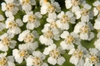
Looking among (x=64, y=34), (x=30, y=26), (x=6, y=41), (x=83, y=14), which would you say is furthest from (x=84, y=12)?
(x=6, y=41)

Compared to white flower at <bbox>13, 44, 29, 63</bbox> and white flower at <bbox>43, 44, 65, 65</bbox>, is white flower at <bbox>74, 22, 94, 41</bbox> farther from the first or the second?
white flower at <bbox>13, 44, 29, 63</bbox>

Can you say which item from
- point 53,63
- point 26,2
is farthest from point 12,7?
point 53,63

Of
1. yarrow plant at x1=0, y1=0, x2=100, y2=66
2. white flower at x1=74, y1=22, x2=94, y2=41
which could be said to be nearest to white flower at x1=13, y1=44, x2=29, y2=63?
yarrow plant at x1=0, y1=0, x2=100, y2=66

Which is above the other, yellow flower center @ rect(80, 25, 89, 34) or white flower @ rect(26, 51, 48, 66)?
yellow flower center @ rect(80, 25, 89, 34)

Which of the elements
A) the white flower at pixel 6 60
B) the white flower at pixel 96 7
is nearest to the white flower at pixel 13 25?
the white flower at pixel 6 60

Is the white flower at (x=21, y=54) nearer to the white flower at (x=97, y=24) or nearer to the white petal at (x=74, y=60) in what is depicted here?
the white petal at (x=74, y=60)

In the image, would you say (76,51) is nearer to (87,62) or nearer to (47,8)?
(87,62)

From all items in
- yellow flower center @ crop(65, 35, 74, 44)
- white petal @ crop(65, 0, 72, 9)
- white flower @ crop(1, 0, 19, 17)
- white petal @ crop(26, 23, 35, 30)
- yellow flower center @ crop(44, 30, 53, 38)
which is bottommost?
yellow flower center @ crop(65, 35, 74, 44)

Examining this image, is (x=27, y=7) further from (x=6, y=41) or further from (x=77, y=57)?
(x=77, y=57)
